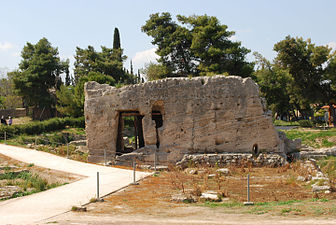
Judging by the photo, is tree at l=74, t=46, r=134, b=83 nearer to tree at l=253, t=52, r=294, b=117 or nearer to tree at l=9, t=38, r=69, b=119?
tree at l=9, t=38, r=69, b=119

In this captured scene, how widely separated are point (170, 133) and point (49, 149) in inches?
374

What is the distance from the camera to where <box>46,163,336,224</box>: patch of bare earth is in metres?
9.43

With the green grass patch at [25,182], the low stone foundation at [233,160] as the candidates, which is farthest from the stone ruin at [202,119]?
the green grass patch at [25,182]

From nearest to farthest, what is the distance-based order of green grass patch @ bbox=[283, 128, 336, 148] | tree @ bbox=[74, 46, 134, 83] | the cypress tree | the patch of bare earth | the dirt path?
the dirt path → the patch of bare earth → green grass patch @ bbox=[283, 128, 336, 148] → tree @ bbox=[74, 46, 134, 83] → the cypress tree

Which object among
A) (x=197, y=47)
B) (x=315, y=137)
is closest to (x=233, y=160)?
(x=315, y=137)

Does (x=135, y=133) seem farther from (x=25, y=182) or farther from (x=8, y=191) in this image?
(x=8, y=191)

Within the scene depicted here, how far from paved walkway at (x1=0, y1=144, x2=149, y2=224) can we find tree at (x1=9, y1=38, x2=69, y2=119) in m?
27.6

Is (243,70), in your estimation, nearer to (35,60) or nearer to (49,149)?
(49,149)

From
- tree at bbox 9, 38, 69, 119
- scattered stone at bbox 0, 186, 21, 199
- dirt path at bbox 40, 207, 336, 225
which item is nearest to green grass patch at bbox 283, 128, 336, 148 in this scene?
dirt path at bbox 40, 207, 336, 225

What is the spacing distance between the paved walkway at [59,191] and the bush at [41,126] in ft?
24.0

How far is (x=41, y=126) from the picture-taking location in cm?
3312

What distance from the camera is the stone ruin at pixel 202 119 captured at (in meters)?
19.6

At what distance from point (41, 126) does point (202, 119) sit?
62.4 ft

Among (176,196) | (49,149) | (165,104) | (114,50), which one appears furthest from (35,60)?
(176,196)
